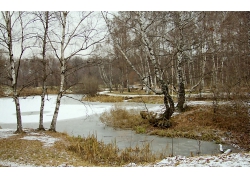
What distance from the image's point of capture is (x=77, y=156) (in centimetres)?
439

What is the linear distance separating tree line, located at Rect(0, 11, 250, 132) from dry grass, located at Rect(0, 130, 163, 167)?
1.20 meters

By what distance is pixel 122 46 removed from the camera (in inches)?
239

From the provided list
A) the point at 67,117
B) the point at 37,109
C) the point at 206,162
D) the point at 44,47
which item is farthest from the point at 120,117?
the point at 206,162

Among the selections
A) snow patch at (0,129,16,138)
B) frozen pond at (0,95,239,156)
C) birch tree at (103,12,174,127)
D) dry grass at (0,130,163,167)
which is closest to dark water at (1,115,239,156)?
frozen pond at (0,95,239,156)

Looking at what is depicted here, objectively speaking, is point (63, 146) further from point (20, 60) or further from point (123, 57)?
point (123, 57)

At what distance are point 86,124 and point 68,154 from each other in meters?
2.62

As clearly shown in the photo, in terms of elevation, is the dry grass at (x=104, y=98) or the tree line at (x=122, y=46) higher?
the tree line at (x=122, y=46)

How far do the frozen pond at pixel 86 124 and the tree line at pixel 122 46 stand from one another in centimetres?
26

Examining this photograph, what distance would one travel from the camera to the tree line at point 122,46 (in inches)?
198

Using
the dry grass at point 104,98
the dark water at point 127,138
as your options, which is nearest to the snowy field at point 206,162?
the dark water at point 127,138

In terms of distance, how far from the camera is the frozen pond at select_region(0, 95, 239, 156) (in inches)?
202

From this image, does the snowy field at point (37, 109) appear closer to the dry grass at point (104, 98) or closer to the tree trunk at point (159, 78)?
the dry grass at point (104, 98)

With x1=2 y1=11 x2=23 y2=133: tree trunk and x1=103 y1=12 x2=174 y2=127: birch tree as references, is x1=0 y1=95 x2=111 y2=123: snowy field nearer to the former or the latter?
x1=2 y1=11 x2=23 y2=133: tree trunk

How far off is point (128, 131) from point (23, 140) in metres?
3.07
